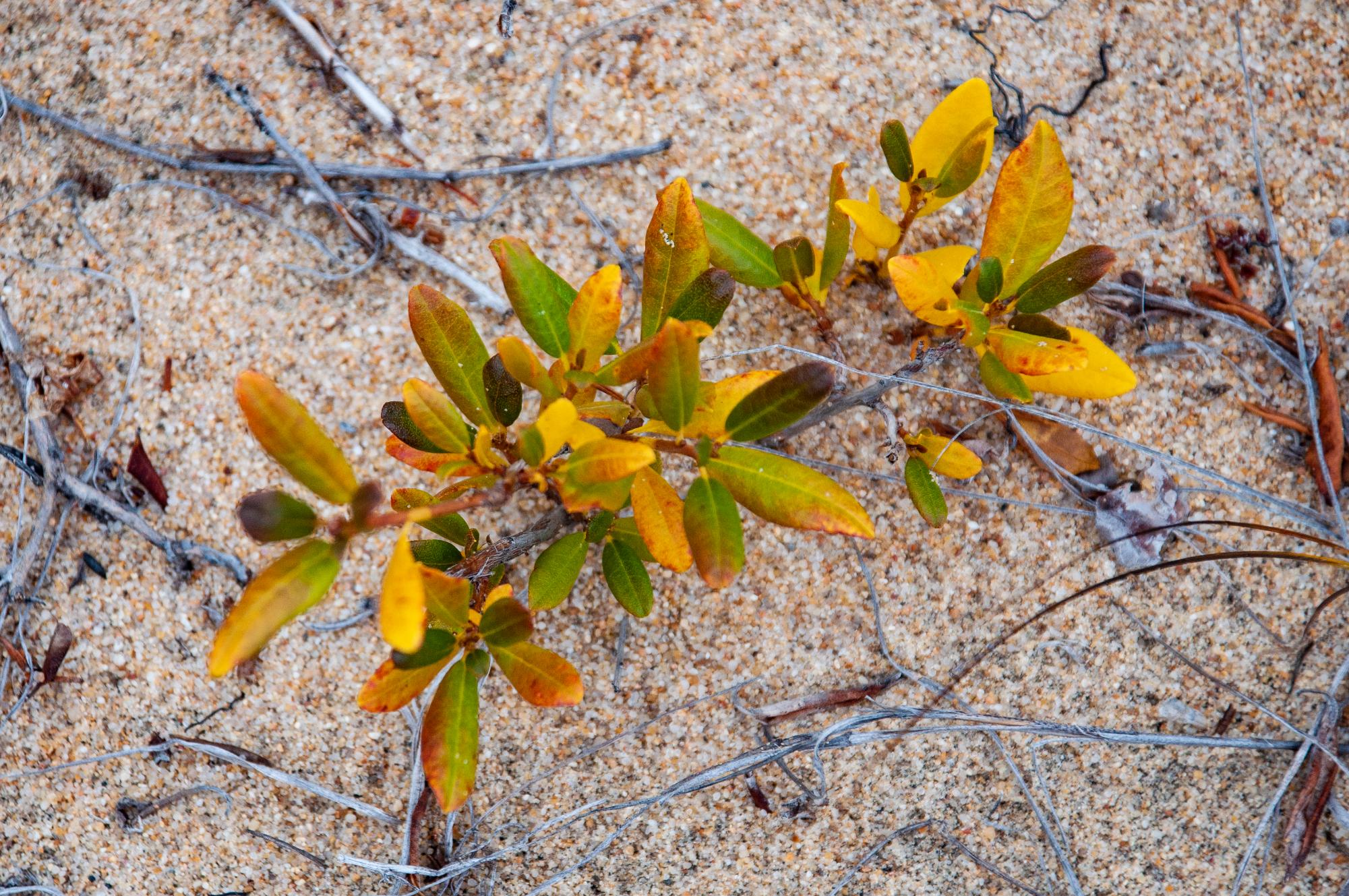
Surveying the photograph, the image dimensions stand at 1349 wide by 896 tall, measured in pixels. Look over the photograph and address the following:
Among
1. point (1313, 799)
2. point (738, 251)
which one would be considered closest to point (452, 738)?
point (738, 251)

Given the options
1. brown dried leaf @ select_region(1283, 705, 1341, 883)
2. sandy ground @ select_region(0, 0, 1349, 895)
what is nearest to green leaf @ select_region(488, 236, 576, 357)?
sandy ground @ select_region(0, 0, 1349, 895)

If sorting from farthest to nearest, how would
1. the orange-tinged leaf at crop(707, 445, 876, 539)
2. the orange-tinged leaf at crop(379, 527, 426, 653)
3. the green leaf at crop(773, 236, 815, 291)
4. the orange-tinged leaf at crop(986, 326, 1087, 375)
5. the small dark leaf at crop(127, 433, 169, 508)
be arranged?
the small dark leaf at crop(127, 433, 169, 508), the green leaf at crop(773, 236, 815, 291), the orange-tinged leaf at crop(986, 326, 1087, 375), the orange-tinged leaf at crop(707, 445, 876, 539), the orange-tinged leaf at crop(379, 527, 426, 653)

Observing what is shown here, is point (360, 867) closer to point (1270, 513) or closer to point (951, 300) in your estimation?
point (951, 300)

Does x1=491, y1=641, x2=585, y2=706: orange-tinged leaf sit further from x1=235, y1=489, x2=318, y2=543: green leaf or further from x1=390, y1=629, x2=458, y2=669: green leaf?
x1=235, y1=489, x2=318, y2=543: green leaf

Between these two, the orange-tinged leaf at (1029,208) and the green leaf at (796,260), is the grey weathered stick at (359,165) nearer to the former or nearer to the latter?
the green leaf at (796,260)

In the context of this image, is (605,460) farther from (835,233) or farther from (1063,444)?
(1063,444)
